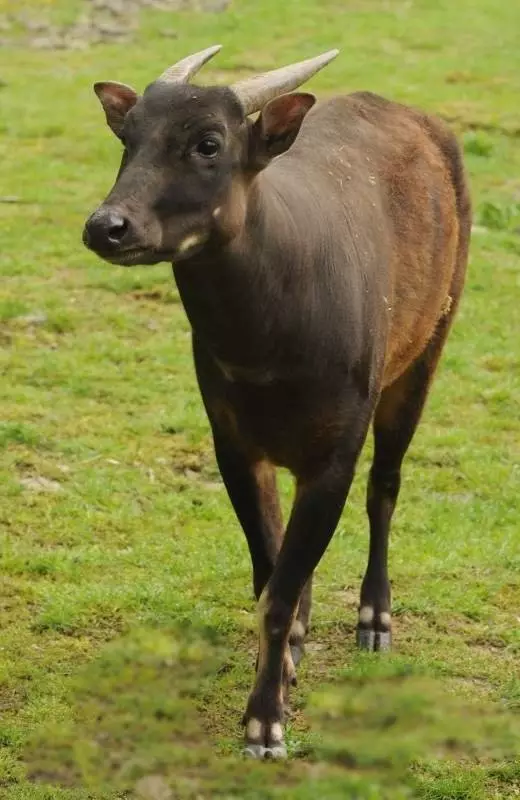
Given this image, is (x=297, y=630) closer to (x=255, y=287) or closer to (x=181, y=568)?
(x=181, y=568)

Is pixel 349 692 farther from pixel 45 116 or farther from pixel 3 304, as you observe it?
pixel 45 116

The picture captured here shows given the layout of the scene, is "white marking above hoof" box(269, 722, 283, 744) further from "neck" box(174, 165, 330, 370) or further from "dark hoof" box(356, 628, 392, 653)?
"neck" box(174, 165, 330, 370)

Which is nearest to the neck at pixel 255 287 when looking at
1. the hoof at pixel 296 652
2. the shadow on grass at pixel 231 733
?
the shadow on grass at pixel 231 733

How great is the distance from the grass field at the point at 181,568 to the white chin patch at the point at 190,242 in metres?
1.87

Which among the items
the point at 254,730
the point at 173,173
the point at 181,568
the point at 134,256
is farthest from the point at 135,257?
the point at 181,568

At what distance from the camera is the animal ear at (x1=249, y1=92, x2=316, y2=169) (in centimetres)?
548

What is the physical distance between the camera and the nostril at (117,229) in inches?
195

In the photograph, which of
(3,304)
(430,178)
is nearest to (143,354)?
(3,304)

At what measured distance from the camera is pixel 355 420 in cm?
601

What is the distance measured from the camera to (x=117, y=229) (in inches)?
196

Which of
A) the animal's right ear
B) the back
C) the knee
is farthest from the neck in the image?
the knee

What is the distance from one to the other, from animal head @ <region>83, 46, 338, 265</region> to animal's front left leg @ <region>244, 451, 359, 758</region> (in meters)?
1.09

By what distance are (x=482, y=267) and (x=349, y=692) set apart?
6602 mm

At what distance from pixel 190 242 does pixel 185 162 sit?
0.25 meters
